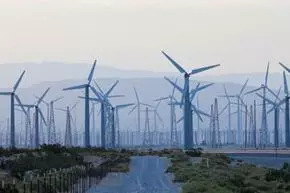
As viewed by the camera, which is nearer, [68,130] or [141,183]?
[141,183]

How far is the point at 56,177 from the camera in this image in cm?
4459

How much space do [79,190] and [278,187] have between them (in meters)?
12.1

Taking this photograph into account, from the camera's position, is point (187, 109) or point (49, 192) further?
point (187, 109)

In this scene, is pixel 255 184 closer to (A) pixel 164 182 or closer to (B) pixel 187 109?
(A) pixel 164 182

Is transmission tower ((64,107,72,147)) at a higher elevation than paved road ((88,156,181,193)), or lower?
higher

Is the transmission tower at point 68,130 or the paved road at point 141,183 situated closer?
the paved road at point 141,183

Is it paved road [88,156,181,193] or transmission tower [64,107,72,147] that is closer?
paved road [88,156,181,193]

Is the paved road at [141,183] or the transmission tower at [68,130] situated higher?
Answer: the transmission tower at [68,130]

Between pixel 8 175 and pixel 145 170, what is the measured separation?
2415 cm

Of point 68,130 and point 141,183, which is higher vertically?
point 68,130

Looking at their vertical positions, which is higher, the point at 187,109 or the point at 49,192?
the point at 187,109

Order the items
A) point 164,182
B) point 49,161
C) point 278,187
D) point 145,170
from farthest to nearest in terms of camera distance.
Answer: point 145,170 < point 49,161 < point 164,182 < point 278,187

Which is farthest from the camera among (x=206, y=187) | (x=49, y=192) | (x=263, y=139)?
(x=263, y=139)

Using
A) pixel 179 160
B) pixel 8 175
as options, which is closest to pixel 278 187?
pixel 8 175
